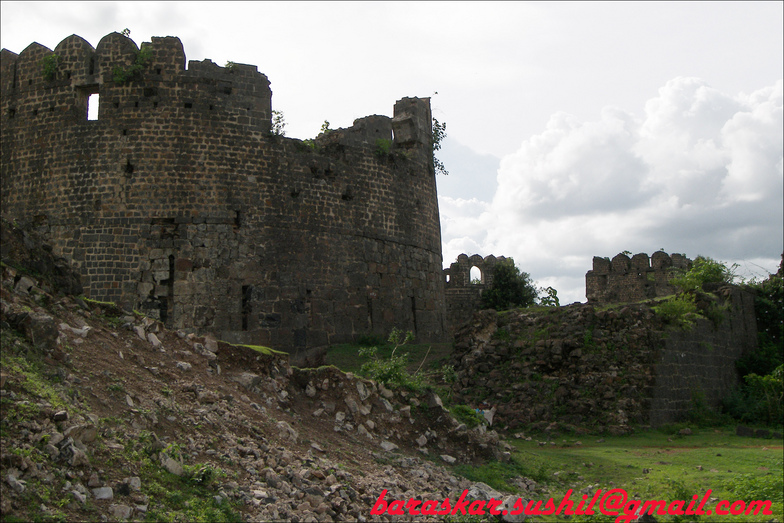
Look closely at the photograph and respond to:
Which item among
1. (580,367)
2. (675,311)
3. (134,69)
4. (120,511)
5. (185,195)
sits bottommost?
(120,511)

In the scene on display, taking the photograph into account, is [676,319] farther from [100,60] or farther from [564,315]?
[100,60]

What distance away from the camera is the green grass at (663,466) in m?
9.07

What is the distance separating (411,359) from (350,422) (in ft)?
25.8

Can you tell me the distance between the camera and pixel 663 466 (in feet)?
34.7

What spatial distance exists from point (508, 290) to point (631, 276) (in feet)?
15.4

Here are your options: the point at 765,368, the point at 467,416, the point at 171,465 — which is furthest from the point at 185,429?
the point at 765,368

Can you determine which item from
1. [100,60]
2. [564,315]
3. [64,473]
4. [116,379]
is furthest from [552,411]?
[100,60]

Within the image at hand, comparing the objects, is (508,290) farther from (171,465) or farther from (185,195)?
(171,465)

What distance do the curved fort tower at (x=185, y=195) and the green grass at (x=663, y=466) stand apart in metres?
6.62

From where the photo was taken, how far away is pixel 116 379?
712 cm

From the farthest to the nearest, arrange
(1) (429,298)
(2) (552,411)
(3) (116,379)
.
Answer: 1. (1) (429,298)
2. (2) (552,411)
3. (3) (116,379)

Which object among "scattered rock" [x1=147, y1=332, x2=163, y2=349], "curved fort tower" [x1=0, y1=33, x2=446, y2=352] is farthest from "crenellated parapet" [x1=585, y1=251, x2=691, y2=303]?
"scattered rock" [x1=147, y1=332, x2=163, y2=349]

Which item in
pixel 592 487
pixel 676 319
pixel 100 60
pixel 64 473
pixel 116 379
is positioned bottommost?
pixel 592 487

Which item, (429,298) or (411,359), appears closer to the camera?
(411,359)
